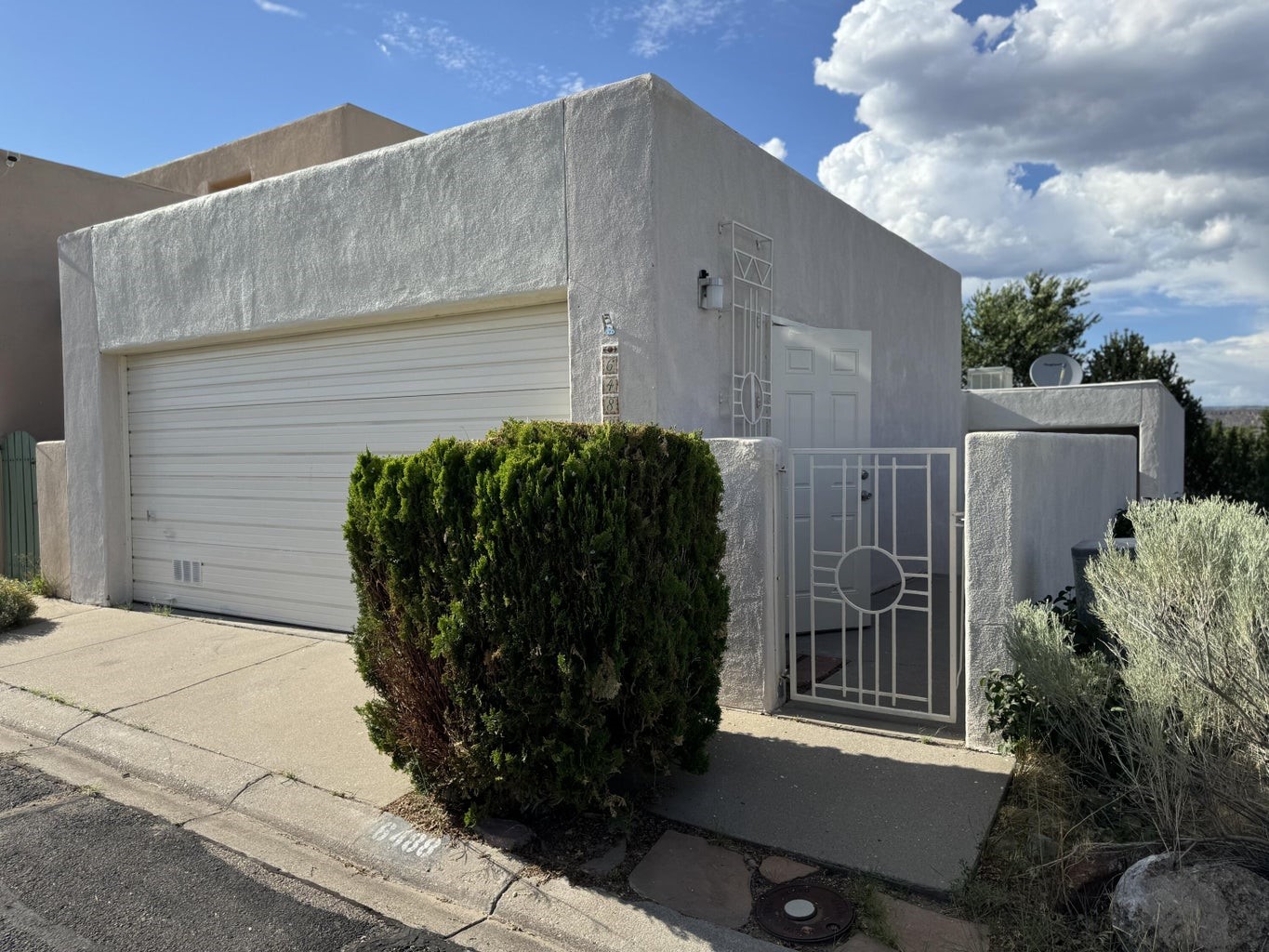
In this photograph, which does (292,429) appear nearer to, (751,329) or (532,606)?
(751,329)

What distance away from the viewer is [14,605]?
26.7ft

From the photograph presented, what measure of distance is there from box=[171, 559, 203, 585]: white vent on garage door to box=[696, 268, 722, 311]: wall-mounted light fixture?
19.0 feet

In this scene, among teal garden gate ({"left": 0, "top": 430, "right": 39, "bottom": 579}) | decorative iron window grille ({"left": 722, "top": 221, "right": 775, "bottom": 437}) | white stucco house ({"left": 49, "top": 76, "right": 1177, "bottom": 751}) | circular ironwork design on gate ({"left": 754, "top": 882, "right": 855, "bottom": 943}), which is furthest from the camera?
teal garden gate ({"left": 0, "top": 430, "right": 39, "bottom": 579})

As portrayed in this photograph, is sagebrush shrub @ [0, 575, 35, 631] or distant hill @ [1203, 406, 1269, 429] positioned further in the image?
distant hill @ [1203, 406, 1269, 429]

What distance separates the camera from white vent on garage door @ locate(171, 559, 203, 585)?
8852 mm

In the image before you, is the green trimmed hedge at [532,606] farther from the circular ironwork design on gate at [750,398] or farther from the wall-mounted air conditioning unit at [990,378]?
the wall-mounted air conditioning unit at [990,378]

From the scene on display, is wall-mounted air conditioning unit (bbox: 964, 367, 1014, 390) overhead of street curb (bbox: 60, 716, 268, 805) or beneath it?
overhead

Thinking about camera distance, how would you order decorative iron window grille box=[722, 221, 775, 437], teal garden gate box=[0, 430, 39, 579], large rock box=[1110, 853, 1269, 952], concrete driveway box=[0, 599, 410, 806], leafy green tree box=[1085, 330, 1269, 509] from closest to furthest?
large rock box=[1110, 853, 1269, 952], concrete driveway box=[0, 599, 410, 806], decorative iron window grille box=[722, 221, 775, 437], teal garden gate box=[0, 430, 39, 579], leafy green tree box=[1085, 330, 1269, 509]

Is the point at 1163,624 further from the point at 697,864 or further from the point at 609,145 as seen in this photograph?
the point at 609,145

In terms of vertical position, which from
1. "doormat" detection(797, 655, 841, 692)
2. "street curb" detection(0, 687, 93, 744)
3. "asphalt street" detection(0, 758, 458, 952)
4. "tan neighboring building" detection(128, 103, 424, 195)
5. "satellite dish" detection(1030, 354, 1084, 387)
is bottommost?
"asphalt street" detection(0, 758, 458, 952)

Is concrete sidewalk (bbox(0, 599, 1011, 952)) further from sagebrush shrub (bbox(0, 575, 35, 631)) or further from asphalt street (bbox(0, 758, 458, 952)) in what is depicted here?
sagebrush shrub (bbox(0, 575, 35, 631))

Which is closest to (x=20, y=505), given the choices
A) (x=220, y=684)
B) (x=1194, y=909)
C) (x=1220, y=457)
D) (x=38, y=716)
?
(x=38, y=716)

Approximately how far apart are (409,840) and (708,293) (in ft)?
13.5

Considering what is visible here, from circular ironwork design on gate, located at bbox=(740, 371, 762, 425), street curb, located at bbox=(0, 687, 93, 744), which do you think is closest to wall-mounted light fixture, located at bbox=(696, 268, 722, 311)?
circular ironwork design on gate, located at bbox=(740, 371, 762, 425)
